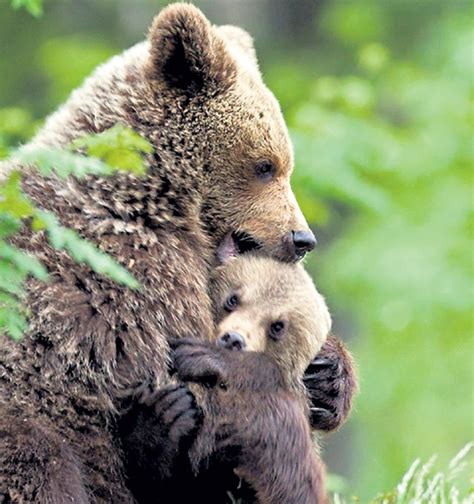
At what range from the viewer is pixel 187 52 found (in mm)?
7414

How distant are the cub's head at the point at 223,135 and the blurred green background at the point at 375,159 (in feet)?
9.39

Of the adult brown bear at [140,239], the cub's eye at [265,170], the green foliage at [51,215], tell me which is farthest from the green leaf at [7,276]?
the cub's eye at [265,170]

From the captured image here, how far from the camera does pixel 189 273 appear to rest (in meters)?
7.11

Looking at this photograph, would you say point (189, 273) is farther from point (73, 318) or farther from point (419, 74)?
point (419, 74)

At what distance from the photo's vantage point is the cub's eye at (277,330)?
733 centimetres

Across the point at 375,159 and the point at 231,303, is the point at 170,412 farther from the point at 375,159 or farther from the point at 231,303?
the point at 375,159

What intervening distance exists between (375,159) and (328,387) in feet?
19.8

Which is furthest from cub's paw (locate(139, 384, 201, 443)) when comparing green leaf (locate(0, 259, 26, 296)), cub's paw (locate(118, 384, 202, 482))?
green leaf (locate(0, 259, 26, 296))

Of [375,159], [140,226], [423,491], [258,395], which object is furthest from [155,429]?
[375,159]

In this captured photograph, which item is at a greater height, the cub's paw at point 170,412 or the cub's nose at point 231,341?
the cub's nose at point 231,341

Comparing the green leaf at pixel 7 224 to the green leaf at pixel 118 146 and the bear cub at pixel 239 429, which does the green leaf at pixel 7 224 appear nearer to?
the green leaf at pixel 118 146

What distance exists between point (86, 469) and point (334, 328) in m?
14.0

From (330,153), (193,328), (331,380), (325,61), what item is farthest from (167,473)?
(325,61)

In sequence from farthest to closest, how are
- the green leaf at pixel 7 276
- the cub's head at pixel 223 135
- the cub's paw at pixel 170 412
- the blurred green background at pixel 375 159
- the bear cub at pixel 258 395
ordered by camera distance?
the blurred green background at pixel 375 159 < the cub's head at pixel 223 135 < the bear cub at pixel 258 395 < the cub's paw at pixel 170 412 < the green leaf at pixel 7 276
